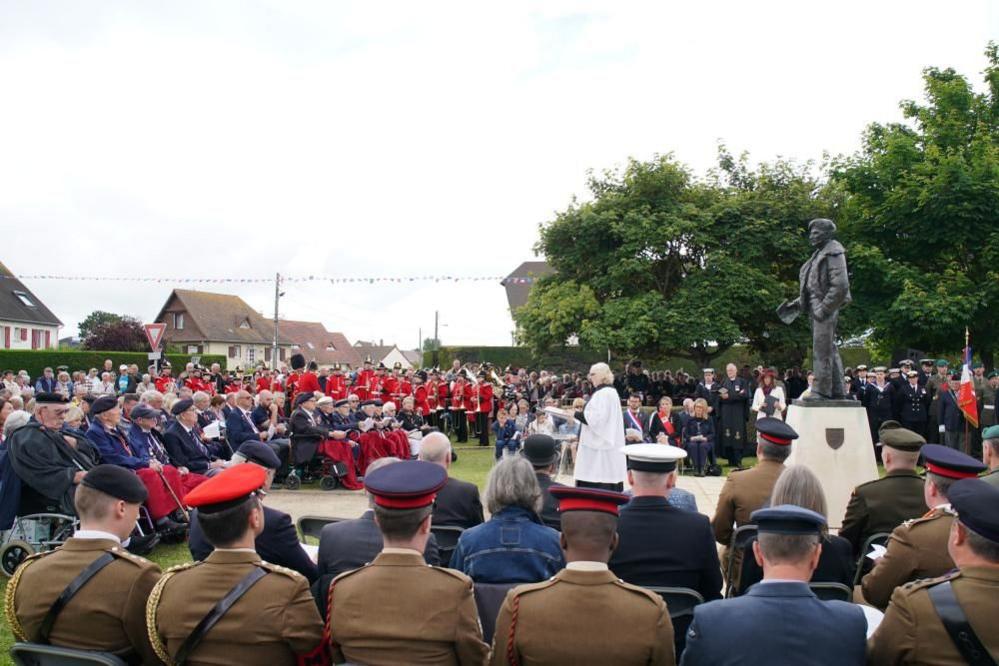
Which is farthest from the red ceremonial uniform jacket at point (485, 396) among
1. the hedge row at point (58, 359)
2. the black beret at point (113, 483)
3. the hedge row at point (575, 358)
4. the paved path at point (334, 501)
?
the hedge row at point (58, 359)

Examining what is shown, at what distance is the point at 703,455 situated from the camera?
1502 cm

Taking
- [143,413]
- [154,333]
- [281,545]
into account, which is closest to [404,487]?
[281,545]

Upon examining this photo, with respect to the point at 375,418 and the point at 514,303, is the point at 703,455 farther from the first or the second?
the point at 514,303

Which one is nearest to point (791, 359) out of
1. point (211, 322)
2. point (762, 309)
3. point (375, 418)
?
point (762, 309)

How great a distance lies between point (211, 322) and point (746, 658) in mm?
66977

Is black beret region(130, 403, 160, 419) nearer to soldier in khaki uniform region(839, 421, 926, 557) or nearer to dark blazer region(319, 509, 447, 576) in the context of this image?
dark blazer region(319, 509, 447, 576)

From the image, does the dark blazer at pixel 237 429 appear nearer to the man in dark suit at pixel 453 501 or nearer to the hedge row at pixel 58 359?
the man in dark suit at pixel 453 501

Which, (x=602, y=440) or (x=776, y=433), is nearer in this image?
(x=776, y=433)

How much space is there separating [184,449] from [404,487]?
753 centimetres

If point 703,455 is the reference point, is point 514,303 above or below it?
above

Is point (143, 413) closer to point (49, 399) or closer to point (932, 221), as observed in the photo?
point (49, 399)

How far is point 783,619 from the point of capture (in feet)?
8.43

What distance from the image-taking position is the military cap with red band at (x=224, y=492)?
3094 millimetres

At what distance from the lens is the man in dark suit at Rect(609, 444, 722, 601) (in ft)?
12.4
